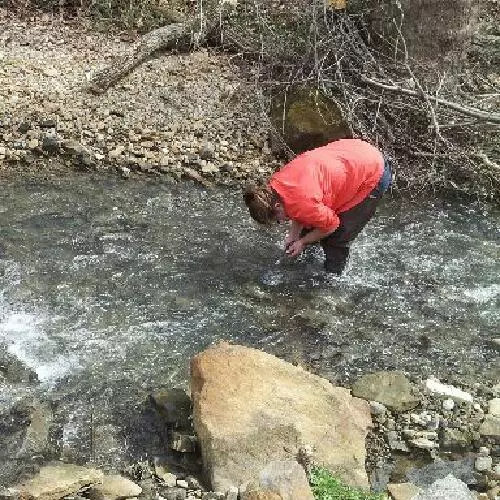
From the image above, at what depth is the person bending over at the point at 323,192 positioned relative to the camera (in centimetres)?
472

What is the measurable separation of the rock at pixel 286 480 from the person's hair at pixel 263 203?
170 centimetres

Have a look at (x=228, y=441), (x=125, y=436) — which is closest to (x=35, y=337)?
(x=125, y=436)

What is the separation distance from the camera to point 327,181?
480 centimetres

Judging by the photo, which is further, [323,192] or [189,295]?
[189,295]

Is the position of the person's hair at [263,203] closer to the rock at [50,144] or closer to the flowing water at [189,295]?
the flowing water at [189,295]

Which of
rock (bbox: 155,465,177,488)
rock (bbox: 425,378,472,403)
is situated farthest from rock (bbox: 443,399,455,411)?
rock (bbox: 155,465,177,488)

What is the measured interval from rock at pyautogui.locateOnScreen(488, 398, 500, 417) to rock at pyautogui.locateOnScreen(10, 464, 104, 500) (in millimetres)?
2264

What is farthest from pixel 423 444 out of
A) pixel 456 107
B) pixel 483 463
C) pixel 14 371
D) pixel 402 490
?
pixel 456 107

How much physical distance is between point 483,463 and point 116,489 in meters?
1.97

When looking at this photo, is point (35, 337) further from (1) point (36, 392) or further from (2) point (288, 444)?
(2) point (288, 444)

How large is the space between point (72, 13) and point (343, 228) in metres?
5.03

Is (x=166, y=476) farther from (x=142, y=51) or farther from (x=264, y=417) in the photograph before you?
(x=142, y=51)

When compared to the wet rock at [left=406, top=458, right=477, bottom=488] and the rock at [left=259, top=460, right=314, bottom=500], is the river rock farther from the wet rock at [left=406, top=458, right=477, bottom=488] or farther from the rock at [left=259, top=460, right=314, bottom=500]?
the wet rock at [left=406, top=458, right=477, bottom=488]

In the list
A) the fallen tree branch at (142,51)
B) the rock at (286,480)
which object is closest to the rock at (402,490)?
the rock at (286,480)
